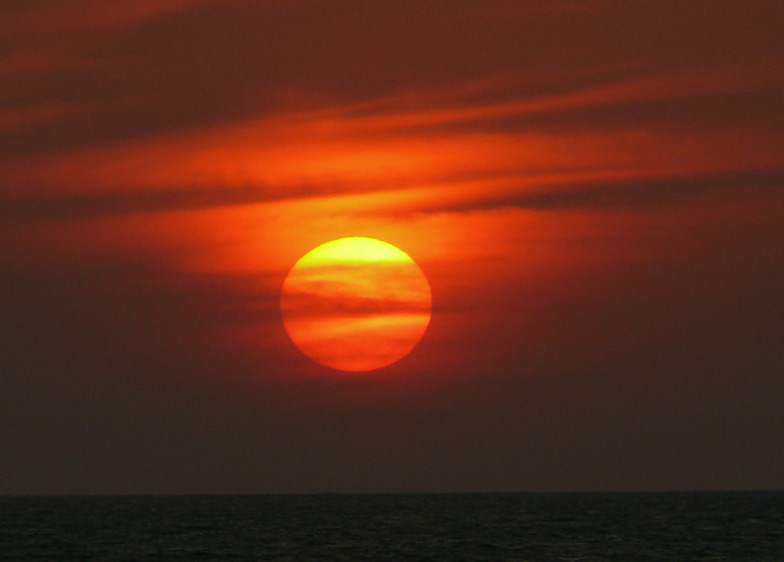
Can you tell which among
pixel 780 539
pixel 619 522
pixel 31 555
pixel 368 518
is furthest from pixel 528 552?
pixel 368 518

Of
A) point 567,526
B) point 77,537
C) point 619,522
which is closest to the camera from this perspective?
point 77,537

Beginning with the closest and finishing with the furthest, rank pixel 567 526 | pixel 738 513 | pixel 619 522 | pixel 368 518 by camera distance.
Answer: pixel 567 526
pixel 619 522
pixel 368 518
pixel 738 513

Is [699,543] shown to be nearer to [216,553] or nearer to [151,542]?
[216,553]

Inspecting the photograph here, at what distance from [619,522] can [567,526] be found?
48.0 feet

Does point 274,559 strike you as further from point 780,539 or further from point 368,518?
point 368,518

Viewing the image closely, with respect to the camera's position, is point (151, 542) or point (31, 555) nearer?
point (31, 555)

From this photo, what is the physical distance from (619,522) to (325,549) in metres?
59.6

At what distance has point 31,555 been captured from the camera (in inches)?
3787

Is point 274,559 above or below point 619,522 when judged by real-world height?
below

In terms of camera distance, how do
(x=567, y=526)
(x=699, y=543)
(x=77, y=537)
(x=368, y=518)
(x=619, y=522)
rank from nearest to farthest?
(x=699, y=543) < (x=77, y=537) < (x=567, y=526) < (x=619, y=522) < (x=368, y=518)

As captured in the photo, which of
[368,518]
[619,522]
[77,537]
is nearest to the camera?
[77,537]

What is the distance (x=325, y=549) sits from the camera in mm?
99188

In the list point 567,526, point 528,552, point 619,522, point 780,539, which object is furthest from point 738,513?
point 528,552

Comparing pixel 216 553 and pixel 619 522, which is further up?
pixel 619 522
